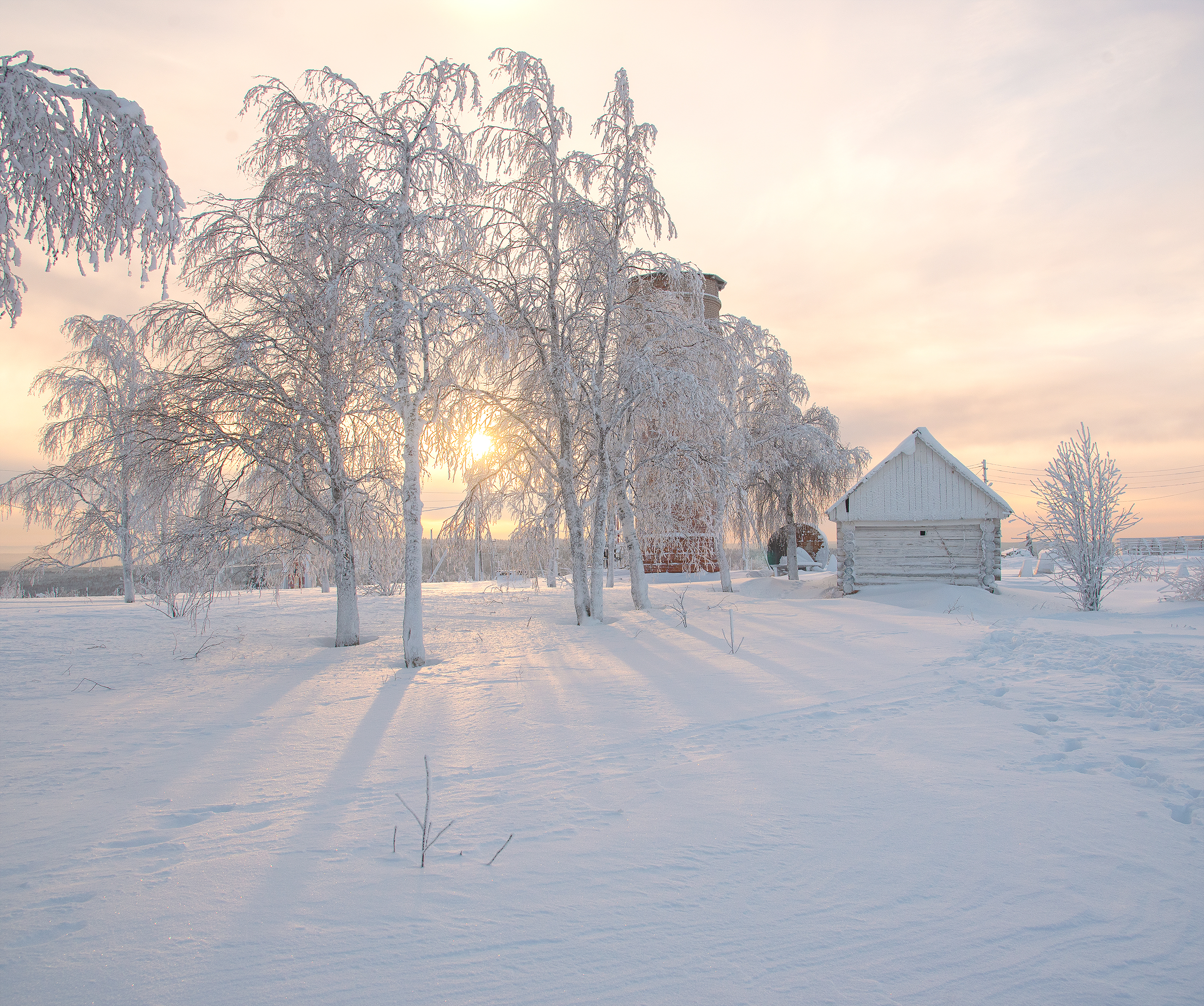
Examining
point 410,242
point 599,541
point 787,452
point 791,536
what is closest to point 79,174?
point 410,242

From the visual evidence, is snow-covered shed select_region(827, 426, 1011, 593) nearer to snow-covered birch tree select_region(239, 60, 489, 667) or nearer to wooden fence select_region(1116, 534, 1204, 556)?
snow-covered birch tree select_region(239, 60, 489, 667)

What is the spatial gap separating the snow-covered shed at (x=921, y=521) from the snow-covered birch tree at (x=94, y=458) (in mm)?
17510

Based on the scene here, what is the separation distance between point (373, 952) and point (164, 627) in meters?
15.0

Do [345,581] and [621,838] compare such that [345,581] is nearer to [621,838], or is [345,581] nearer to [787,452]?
[621,838]

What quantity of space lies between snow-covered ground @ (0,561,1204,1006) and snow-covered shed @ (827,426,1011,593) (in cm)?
1044

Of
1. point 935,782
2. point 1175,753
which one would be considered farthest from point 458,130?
point 1175,753

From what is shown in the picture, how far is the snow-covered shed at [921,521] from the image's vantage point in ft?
61.0

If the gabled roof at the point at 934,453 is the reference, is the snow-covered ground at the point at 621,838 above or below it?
below

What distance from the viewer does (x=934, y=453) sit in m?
18.8

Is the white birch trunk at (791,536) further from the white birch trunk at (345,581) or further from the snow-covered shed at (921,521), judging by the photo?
the white birch trunk at (345,581)

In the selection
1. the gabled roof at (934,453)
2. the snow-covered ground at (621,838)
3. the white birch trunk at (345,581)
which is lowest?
the snow-covered ground at (621,838)

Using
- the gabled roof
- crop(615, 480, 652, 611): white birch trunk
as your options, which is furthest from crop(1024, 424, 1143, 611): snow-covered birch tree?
crop(615, 480, 652, 611): white birch trunk

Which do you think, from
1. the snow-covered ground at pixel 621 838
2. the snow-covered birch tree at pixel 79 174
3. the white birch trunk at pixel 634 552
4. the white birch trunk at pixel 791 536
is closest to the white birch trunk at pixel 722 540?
the white birch trunk at pixel 634 552

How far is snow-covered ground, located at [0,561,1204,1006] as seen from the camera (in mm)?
2680
